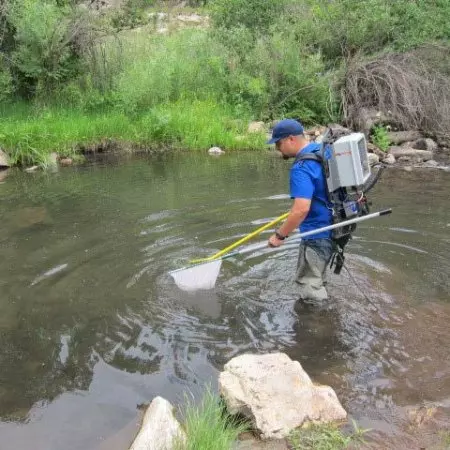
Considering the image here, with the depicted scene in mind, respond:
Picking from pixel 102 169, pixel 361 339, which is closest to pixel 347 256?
pixel 361 339

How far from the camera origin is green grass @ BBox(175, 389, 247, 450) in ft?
11.2

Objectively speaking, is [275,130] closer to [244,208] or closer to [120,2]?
[244,208]

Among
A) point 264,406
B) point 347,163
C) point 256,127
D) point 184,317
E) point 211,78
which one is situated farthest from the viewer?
point 211,78

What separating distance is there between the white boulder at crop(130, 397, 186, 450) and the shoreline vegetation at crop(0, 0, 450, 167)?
10255 mm

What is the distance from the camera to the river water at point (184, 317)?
4203mm

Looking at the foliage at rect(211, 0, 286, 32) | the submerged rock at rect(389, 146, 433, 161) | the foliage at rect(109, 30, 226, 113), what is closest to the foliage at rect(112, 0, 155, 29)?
the foliage at rect(109, 30, 226, 113)

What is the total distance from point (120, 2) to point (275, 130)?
19030 mm

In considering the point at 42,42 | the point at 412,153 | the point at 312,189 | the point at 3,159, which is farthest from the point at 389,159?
the point at 42,42

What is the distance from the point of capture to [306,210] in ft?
16.0

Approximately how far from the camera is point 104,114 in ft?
49.0

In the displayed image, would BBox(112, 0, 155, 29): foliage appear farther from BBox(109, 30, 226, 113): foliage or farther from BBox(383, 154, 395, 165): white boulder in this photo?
BBox(383, 154, 395, 165): white boulder

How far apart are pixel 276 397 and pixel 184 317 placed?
2.02m

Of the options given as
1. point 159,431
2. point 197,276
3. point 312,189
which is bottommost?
point 197,276

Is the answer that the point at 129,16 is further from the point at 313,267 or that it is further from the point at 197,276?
the point at 313,267
